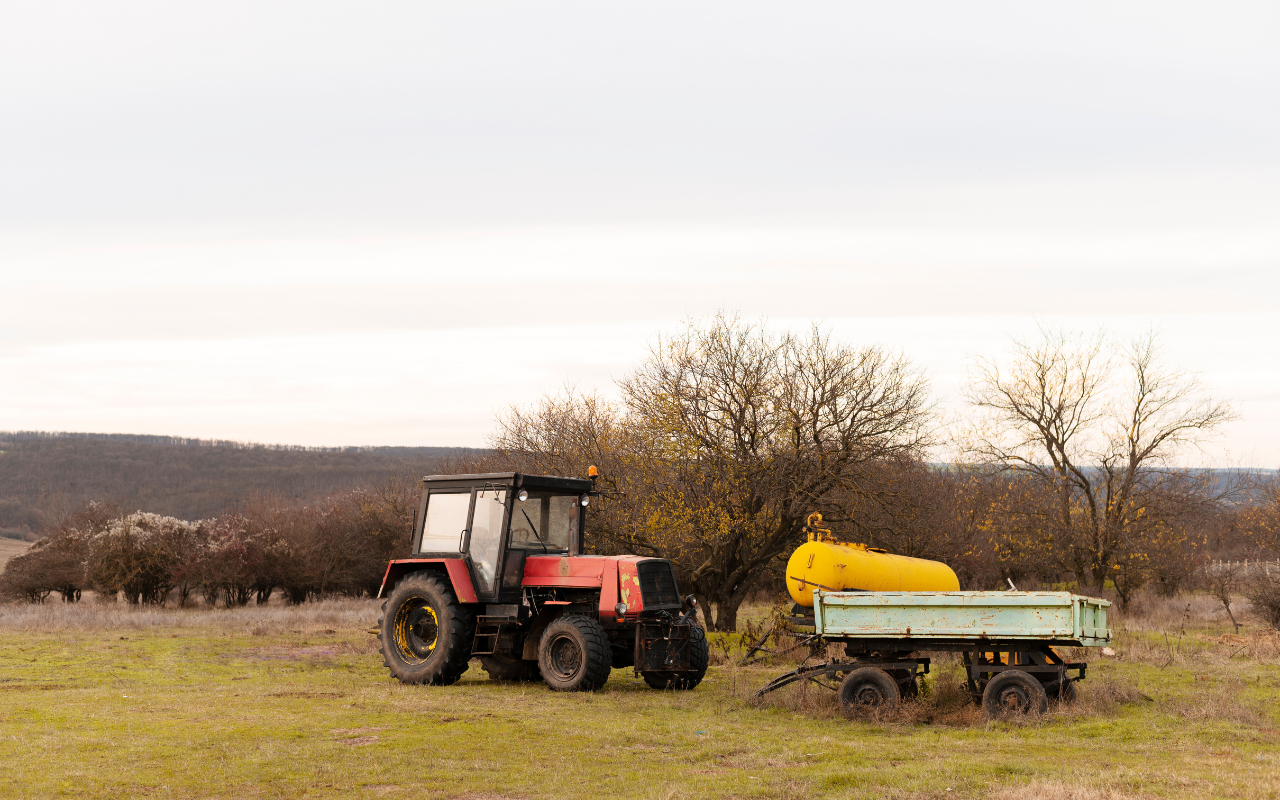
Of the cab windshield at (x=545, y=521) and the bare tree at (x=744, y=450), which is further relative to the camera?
the bare tree at (x=744, y=450)

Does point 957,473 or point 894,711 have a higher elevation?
point 957,473

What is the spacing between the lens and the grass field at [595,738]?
804 centimetres

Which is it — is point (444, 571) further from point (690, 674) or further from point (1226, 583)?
point (1226, 583)

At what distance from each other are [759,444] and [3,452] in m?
125

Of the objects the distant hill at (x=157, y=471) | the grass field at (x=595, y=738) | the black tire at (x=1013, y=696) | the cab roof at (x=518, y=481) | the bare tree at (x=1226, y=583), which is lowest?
the grass field at (x=595, y=738)

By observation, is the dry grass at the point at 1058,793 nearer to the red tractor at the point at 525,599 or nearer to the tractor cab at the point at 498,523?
the red tractor at the point at 525,599

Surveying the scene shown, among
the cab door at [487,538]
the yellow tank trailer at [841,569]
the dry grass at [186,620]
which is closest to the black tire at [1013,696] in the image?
the yellow tank trailer at [841,569]

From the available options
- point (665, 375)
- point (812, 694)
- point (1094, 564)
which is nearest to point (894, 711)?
point (812, 694)

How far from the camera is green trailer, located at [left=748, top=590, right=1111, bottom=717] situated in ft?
36.0

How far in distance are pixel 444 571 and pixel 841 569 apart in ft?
18.9

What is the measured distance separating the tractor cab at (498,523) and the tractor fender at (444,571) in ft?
0.35

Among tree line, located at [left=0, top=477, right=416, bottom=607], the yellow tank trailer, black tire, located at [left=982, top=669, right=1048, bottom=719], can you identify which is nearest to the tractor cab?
the yellow tank trailer

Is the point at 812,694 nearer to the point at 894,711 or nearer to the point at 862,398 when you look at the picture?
the point at 894,711

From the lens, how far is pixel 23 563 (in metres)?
36.4
